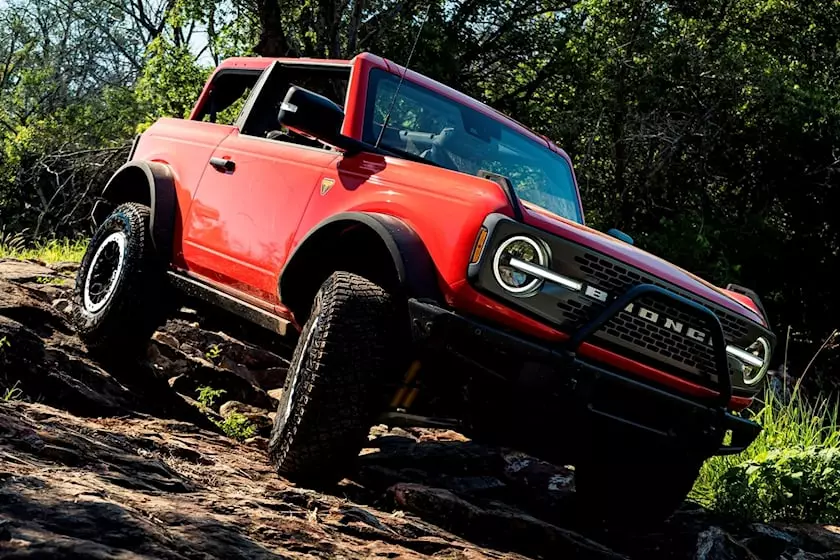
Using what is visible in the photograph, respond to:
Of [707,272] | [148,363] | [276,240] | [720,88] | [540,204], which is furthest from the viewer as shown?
[720,88]

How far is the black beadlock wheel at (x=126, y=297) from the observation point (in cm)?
520

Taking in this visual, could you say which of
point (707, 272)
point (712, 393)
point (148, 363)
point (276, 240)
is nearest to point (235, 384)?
point (148, 363)

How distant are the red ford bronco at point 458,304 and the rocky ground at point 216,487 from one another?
1.07 ft

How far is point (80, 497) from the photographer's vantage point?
246 cm

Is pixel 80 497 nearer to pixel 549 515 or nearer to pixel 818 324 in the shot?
pixel 549 515

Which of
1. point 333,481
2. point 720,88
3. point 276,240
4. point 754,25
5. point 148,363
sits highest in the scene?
point 754,25

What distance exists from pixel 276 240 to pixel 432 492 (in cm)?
139

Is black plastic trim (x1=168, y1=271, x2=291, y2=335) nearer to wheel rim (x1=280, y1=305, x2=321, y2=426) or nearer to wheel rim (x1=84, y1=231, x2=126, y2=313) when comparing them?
wheel rim (x1=84, y1=231, x2=126, y2=313)

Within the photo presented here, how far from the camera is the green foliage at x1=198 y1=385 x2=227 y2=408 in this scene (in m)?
5.44

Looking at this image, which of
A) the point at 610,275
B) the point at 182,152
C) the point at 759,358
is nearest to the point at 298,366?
the point at 610,275

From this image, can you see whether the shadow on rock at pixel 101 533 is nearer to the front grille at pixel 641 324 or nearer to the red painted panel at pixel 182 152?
the front grille at pixel 641 324

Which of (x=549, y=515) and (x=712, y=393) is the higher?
(x=712, y=393)

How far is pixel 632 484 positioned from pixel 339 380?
1559 millimetres

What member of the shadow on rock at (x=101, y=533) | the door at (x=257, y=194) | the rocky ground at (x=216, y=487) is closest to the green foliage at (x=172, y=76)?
the rocky ground at (x=216, y=487)
